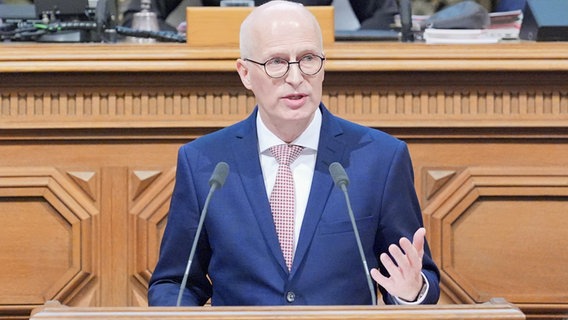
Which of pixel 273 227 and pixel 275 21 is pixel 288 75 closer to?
pixel 275 21

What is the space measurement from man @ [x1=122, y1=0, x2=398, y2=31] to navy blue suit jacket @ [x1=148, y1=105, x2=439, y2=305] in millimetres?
1944

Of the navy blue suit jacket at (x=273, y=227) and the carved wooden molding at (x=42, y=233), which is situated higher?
the navy blue suit jacket at (x=273, y=227)

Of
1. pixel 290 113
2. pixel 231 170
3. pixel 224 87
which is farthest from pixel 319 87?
pixel 224 87

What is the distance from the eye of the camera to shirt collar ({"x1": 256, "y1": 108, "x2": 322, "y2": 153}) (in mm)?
2176

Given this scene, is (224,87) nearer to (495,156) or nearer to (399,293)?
(495,156)

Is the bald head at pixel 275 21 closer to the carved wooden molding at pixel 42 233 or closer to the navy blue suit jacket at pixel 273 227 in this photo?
the navy blue suit jacket at pixel 273 227

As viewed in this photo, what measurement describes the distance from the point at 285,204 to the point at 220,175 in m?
0.21

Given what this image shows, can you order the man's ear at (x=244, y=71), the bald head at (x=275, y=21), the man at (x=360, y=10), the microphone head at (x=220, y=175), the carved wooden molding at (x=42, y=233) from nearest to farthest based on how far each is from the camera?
the microphone head at (x=220, y=175) → the bald head at (x=275, y=21) → the man's ear at (x=244, y=71) → the carved wooden molding at (x=42, y=233) → the man at (x=360, y=10)

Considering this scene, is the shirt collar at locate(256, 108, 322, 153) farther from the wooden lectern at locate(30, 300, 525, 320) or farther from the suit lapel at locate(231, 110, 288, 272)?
the wooden lectern at locate(30, 300, 525, 320)

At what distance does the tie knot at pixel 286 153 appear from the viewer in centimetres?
217

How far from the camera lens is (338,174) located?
1976mm

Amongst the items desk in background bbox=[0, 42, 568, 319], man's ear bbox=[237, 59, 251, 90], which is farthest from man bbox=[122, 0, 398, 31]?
man's ear bbox=[237, 59, 251, 90]

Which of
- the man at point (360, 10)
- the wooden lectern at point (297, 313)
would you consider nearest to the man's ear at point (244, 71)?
the wooden lectern at point (297, 313)

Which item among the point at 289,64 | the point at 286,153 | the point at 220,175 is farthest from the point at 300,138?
the point at 220,175
